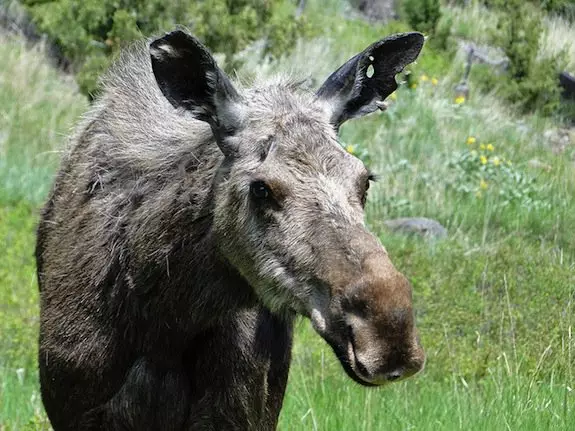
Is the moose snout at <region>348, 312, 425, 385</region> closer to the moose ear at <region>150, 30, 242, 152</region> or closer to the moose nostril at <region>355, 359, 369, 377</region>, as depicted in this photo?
the moose nostril at <region>355, 359, 369, 377</region>

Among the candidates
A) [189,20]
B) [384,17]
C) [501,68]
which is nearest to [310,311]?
[189,20]

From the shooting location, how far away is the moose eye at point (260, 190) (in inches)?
173

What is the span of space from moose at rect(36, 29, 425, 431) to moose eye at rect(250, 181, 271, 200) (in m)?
0.01

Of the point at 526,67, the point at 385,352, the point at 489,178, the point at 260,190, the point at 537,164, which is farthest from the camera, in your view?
the point at 526,67

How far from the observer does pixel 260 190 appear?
443 cm

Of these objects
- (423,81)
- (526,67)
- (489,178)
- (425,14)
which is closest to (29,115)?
(489,178)

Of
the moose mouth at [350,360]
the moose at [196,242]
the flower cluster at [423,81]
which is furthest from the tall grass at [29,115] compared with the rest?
the moose mouth at [350,360]

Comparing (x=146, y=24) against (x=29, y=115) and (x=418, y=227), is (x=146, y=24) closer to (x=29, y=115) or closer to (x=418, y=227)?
(x=418, y=227)

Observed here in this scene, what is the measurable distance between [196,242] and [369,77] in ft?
3.42

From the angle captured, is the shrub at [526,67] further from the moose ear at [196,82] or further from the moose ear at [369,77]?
the moose ear at [196,82]

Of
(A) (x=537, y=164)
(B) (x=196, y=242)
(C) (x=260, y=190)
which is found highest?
(C) (x=260, y=190)

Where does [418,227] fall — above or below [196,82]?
below

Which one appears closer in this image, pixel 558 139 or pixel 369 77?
pixel 369 77

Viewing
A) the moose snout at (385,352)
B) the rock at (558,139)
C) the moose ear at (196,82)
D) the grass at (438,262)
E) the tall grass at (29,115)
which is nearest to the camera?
the moose snout at (385,352)
